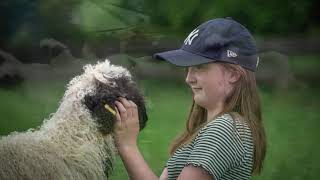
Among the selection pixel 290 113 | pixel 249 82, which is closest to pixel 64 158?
pixel 249 82

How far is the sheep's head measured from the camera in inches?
79.6

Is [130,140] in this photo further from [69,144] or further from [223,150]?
[223,150]

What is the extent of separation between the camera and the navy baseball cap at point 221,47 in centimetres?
165

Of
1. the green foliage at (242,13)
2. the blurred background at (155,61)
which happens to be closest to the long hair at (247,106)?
the blurred background at (155,61)

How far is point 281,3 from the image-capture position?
3.08 metres

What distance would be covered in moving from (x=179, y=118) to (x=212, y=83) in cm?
131

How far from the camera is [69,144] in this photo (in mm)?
2078

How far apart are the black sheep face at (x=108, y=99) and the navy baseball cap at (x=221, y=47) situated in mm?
388

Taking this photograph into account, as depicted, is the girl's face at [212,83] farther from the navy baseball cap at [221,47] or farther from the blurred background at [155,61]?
the blurred background at [155,61]

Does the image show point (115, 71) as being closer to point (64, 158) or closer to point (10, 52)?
point (64, 158)

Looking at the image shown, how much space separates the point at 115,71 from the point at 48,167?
401mm

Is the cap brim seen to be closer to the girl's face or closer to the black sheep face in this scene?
the girl's face

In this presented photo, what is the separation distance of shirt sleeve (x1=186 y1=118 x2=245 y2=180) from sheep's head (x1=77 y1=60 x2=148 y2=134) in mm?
499

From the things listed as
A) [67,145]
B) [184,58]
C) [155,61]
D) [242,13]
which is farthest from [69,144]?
[242,13]
